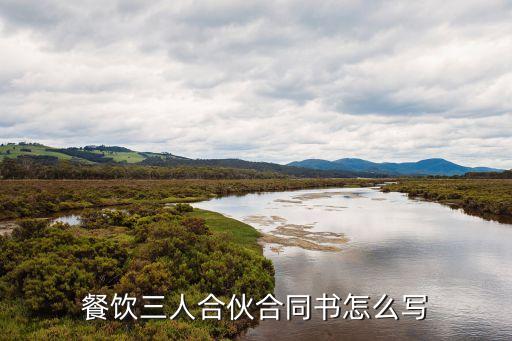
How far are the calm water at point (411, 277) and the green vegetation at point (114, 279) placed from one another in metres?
2.42

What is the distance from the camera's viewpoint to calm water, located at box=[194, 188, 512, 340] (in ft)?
46.6

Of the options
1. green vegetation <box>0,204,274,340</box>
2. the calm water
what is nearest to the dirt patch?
green vegetation <box>0,204,274,340</box>

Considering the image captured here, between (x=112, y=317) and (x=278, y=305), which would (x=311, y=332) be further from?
(x=112, y=317)

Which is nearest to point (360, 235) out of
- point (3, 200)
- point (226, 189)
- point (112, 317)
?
point (112, 317)

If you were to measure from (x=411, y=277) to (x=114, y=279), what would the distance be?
59.1 feet

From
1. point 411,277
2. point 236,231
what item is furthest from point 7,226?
point 411,277

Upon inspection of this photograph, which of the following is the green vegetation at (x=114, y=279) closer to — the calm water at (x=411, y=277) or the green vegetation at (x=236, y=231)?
the calm water at (x=411, y=277)

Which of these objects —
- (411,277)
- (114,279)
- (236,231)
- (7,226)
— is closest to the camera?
(114,279)

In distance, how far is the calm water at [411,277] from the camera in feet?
46.6

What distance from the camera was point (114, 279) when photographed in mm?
16172

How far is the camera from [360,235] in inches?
1378

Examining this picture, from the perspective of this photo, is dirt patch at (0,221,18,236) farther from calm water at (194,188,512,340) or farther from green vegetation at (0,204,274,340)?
calm water at (194,188,512,340)

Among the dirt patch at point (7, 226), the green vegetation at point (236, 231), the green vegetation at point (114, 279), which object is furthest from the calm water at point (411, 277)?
the dirt patch at point (7, 226)

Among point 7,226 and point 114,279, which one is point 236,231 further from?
point 7,226
